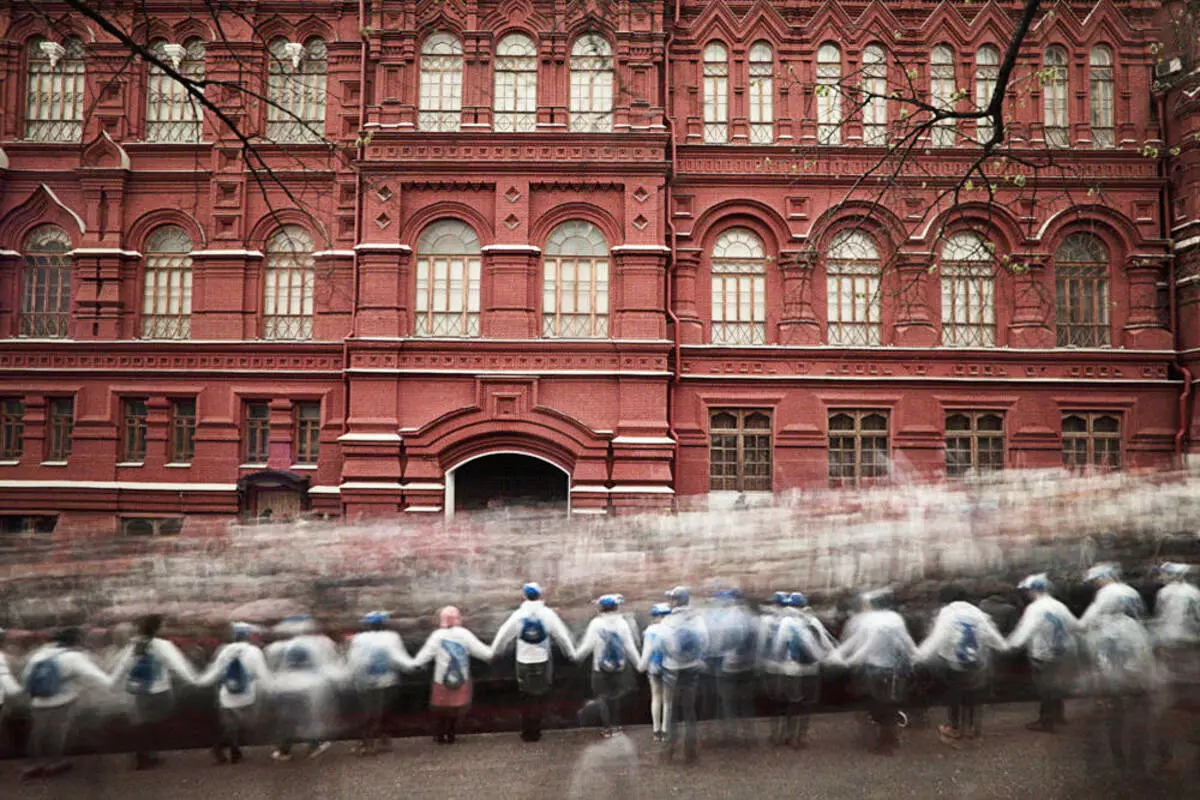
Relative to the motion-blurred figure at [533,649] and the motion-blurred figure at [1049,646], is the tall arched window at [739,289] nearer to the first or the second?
the motion-blurred figure at [1049,646]

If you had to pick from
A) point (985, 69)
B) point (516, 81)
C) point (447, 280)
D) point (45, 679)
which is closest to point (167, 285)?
point (447, 280)

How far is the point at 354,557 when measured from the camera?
8555 millimetres

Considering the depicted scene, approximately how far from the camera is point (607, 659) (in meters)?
7.65

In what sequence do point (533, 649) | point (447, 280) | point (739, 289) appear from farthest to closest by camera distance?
point (739, 289), point (447, 280), point (533, 649)

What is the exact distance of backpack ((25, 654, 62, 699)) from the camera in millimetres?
6555

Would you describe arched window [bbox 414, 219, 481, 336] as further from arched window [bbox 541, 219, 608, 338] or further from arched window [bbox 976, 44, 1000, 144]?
arched window [bbox 976, 44, 1000, 144]

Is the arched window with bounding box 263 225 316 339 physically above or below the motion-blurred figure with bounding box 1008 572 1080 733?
above

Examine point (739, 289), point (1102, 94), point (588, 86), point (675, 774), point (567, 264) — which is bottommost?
point (675, 774)

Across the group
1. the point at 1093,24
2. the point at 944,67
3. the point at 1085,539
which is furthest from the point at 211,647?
the point at 1093,24

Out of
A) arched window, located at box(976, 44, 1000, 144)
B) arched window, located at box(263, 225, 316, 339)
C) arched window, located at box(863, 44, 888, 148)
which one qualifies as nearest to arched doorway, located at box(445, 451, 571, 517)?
arched window, located at box(263, 225, 316, 339)

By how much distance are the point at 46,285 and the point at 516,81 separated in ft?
36.9

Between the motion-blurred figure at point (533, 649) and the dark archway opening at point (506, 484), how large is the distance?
836cm

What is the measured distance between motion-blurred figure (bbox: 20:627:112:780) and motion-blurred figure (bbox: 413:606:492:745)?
280 cm

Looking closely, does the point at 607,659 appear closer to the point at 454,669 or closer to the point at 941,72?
the point at 454,669
